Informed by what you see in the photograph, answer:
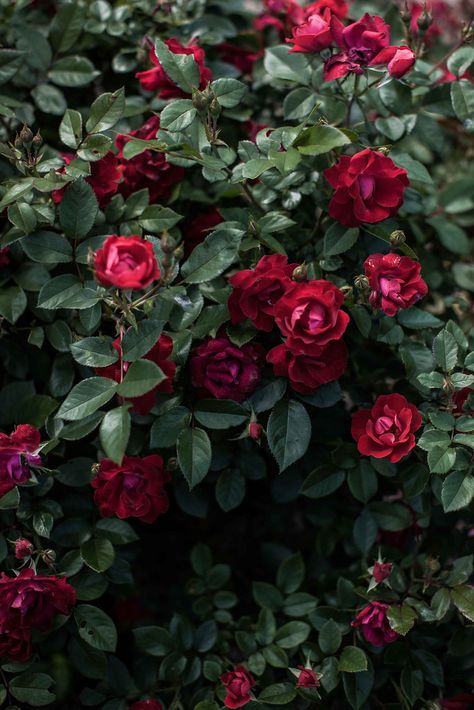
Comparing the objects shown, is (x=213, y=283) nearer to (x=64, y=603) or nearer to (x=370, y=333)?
(x=370, y=333)

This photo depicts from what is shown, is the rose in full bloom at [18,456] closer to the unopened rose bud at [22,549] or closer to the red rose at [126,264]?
the unopened rose bud at [22,549]

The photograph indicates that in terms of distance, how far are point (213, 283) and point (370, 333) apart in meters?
0.24

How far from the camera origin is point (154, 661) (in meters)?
1.19

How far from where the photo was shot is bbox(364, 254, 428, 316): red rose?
3.19 feet

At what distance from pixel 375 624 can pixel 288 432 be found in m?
0.29

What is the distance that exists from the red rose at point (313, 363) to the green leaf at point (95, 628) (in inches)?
16.8

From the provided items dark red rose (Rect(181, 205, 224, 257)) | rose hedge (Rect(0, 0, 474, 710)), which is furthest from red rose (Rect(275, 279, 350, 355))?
dark red rose (Rect(181, 205, 224, 257))

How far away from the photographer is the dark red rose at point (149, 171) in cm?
116

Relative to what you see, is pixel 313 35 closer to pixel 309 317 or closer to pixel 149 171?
pixel 149 171

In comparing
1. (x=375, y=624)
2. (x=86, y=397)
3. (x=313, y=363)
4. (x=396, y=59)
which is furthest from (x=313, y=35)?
(x=375, y=624)

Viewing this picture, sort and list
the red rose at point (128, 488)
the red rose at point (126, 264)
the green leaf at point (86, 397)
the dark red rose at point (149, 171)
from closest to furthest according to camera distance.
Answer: the red rose at point (126, 264) → the green leaf at point (86, 397) → the red rose at point (128, 488) → the dark red rose at point (149, 171)

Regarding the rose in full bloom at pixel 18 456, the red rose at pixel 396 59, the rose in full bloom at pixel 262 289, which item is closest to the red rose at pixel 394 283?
the rose in full bloom at pixel 262 289

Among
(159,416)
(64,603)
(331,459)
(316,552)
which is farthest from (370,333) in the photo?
(64,603)

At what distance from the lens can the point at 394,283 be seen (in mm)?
974
